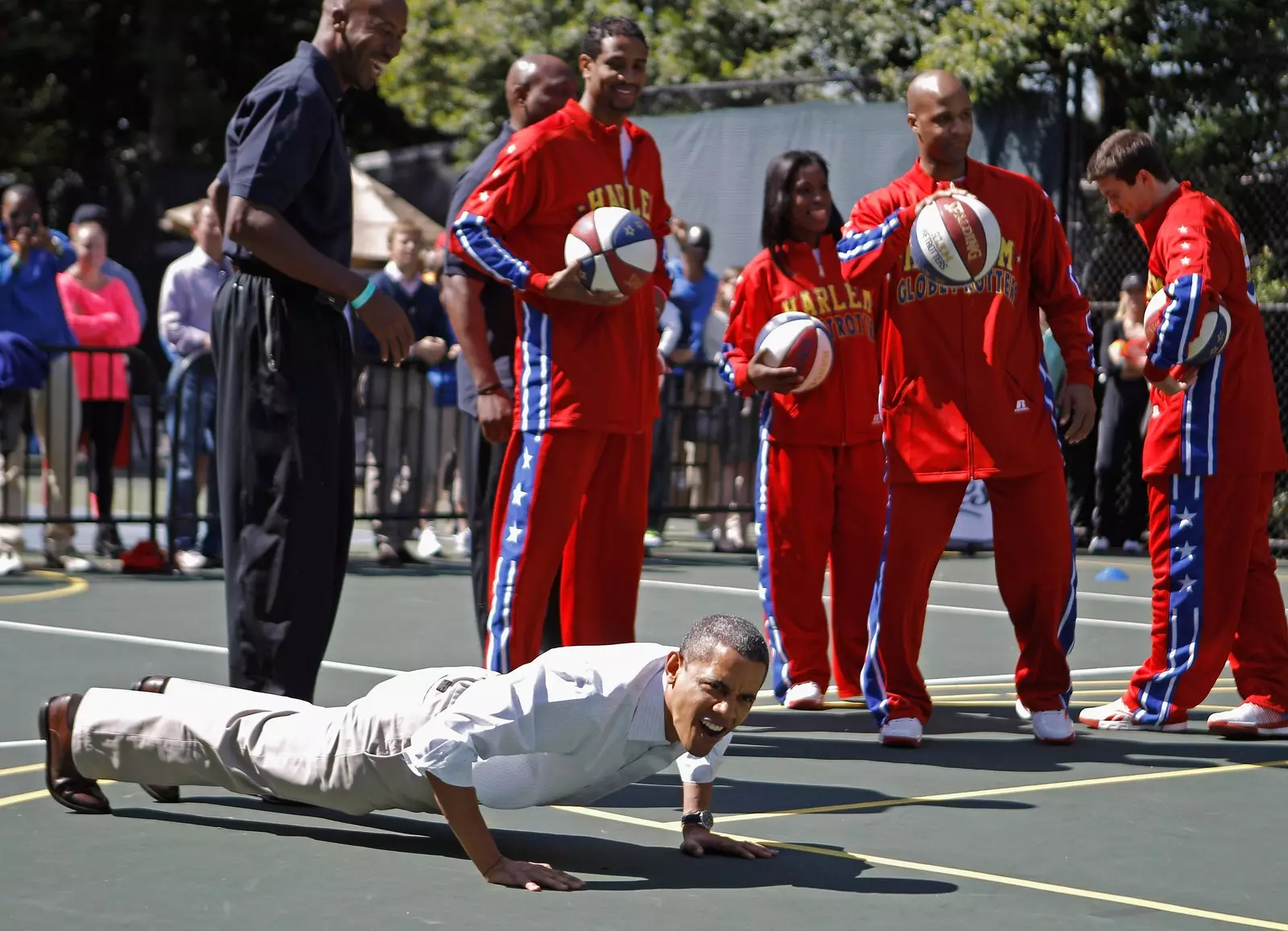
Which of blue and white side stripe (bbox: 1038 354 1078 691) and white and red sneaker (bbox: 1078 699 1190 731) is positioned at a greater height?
blue and white side stripe (bbox: 1038 354 1078 691)

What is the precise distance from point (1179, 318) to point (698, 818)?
305 cm

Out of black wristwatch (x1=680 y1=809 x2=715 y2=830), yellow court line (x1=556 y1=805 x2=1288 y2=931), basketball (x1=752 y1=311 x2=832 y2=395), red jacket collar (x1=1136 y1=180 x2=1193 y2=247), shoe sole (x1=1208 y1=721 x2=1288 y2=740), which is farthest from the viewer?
basketball (x1=752 y1=311 x2=832 y2=395)

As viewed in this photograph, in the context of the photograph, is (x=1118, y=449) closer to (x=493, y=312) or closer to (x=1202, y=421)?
(x=1202, y=421)

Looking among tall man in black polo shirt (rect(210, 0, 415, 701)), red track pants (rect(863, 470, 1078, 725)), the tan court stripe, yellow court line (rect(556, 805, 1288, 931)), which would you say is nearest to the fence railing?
red track pants (rect(863, 470, 1078, 725))

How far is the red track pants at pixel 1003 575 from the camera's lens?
24.6ft

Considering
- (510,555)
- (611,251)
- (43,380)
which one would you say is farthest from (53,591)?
(611,251)

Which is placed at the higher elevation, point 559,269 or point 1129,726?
point 559,269

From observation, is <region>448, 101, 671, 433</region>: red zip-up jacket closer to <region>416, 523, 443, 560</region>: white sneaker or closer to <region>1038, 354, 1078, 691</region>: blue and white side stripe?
<region>1038, 354, 1078, 691</region>: blue and white side stripe

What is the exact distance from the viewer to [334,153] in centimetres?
639

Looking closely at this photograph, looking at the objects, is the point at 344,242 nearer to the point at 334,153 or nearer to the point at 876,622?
the point at 334,153

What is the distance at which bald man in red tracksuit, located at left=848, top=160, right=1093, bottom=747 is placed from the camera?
291 inches

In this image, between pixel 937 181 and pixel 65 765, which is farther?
pixel 937 181

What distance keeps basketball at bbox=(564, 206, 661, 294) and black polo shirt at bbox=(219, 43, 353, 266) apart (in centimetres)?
82

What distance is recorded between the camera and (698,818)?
5500 millimetres
